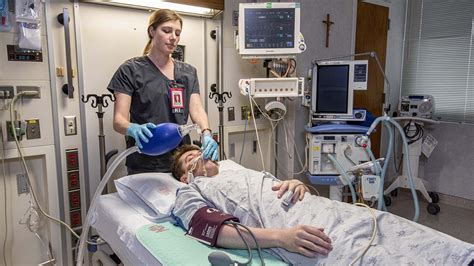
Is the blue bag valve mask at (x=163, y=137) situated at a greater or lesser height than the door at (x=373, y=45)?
lesser

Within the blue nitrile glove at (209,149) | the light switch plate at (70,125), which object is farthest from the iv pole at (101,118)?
the blue nitrile glove at (209,149)

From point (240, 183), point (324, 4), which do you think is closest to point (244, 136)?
point (324, 4)

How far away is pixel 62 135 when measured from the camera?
2.09 metres

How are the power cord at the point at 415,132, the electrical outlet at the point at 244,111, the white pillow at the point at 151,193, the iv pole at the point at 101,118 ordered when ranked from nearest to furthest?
the white pillow at the point at 151,193 < the iv pole at the point at 101,118 < the electrical outlet at the point at 244,111 < the power cord at the point at 415,132

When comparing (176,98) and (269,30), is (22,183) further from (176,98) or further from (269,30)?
(269,30)

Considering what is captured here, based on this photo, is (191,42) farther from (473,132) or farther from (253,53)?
(473,132)

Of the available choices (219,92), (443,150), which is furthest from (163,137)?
(443,150)

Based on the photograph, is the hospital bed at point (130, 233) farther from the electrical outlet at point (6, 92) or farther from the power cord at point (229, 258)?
the electrical outlet at point (6, 92)

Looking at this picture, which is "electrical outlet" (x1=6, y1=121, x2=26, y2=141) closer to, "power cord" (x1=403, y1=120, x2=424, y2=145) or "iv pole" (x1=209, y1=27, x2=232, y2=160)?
"iv pole" (x1=209, y1=27, x2=232, y2=160)

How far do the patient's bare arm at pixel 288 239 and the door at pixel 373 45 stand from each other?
2918mm

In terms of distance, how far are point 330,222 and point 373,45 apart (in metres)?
3.21

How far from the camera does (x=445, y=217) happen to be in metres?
3.30

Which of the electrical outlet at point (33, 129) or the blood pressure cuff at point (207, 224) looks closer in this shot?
the blood pressure cuff at point (207, 224)

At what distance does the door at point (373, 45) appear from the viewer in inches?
146
